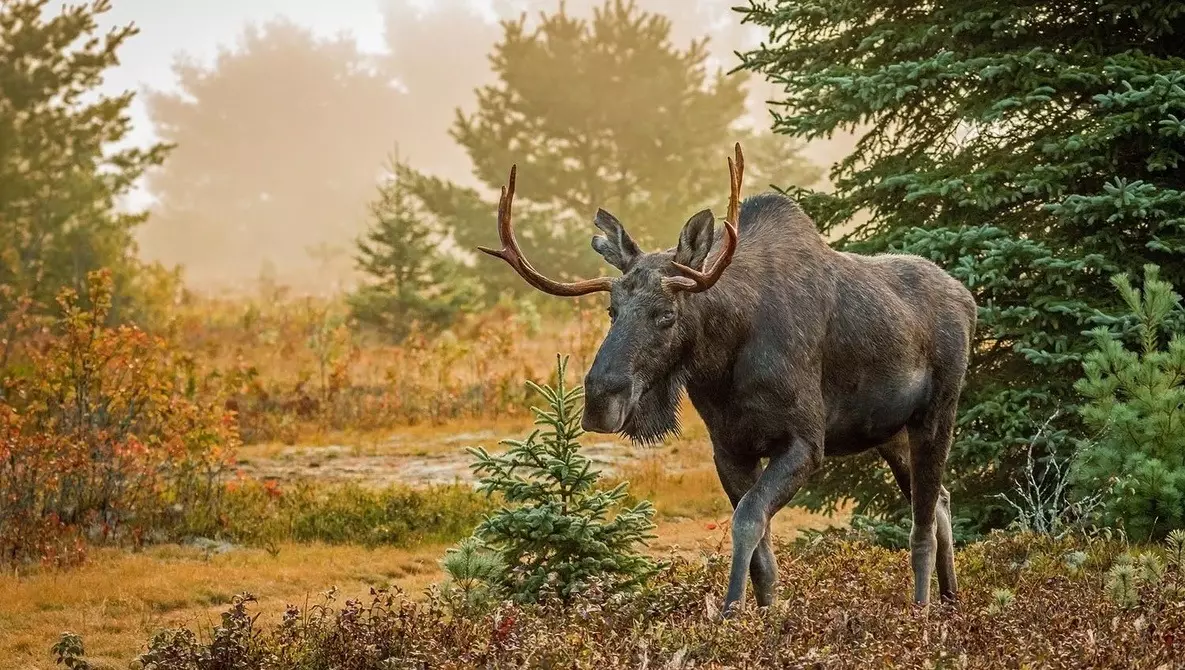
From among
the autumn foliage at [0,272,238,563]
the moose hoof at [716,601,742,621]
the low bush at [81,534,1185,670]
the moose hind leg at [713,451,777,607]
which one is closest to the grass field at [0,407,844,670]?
the autumn foliage at [0,272,238,563]

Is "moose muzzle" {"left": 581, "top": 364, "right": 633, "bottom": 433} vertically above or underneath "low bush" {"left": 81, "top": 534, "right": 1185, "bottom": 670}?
above

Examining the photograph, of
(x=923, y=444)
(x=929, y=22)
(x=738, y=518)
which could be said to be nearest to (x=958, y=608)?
(x=923, y=444)

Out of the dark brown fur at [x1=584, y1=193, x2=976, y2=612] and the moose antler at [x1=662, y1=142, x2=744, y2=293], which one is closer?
the moose antler at [x1=662, y1=142, x2=744, y2=293]

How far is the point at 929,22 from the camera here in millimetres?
9141

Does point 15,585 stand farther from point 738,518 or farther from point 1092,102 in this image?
point 1092,102

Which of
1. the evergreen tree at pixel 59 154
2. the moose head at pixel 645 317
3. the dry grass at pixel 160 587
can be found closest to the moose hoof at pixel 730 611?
the moose head at pixel 645 317

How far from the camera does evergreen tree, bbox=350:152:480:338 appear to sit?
23750mm

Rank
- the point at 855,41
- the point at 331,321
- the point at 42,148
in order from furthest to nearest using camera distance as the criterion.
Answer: the point at 331,321 → the point at 42,148 → the point at 855,41

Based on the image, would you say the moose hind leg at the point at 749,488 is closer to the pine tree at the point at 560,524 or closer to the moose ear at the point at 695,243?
the moose ear at the point at 695,243

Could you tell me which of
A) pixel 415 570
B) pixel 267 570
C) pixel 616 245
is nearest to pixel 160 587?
pixel 267 570

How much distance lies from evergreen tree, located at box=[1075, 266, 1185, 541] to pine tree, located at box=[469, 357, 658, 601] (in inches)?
131

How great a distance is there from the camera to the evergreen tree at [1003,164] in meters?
8.23

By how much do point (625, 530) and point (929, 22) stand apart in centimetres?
516

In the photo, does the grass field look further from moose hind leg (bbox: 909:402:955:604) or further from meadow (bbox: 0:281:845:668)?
moose hind leg (bbox: 909:402:955:604)
